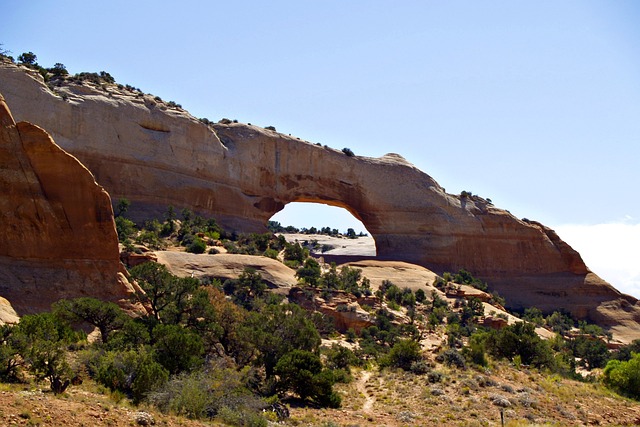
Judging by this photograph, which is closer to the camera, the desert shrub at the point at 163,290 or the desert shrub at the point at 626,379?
the desert shrub at the point at 163,290

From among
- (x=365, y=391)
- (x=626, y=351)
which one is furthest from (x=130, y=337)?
(x=626, y=351)

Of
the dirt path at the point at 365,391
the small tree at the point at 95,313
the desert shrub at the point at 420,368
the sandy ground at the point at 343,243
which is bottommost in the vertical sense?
the dirt path at the point at 365,391

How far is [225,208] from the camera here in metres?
55.2

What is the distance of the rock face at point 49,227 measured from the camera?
29.3 metres

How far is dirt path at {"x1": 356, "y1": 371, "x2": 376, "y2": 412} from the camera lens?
26.1 meters

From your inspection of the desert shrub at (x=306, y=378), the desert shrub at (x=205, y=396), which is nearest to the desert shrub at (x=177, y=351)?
the desert shrub at (x=205, y=396)

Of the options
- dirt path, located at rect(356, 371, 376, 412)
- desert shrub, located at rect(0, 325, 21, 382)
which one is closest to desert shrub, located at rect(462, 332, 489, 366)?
dirt path, located at rect(356, 371, 376, 412)

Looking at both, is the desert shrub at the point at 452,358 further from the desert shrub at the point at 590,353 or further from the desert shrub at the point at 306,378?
the desert shrub at the point at 590,353

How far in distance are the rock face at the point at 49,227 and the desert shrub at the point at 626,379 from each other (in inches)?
802

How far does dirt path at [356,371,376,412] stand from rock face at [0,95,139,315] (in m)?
9.52

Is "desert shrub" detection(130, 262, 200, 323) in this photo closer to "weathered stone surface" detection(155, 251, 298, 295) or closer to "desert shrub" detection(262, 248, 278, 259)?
"weathered stone surface" detection(155, 251, 298, 295)

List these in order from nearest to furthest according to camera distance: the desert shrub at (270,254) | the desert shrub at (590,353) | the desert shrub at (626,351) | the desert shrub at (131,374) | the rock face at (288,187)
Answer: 1. the desert shrub at (131,374)
2. the desert shrub at (590,353)
3. the desert shrub at (626,351)
4. the desert shrub at (270,254)
5. the rock face at (288,187)

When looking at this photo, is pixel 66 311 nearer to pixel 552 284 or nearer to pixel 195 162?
pixel 195 162

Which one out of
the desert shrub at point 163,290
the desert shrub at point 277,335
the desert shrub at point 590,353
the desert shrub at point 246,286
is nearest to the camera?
the desert shrub at point 277,335
